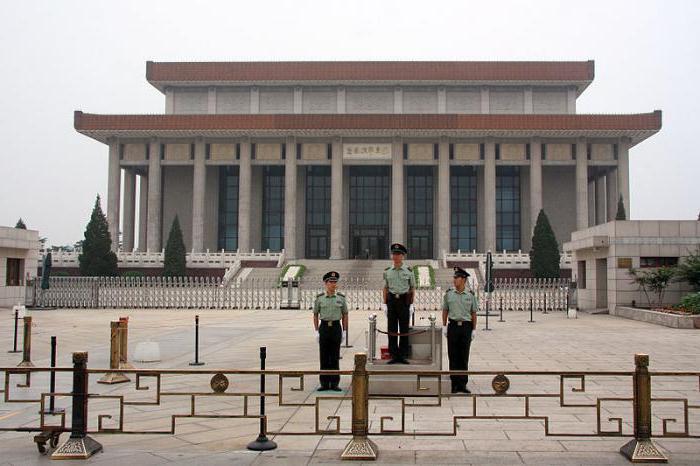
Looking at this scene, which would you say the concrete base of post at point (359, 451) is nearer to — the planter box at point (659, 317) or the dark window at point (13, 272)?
the planter box at point (659, 317)

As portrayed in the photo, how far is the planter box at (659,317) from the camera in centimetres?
2142

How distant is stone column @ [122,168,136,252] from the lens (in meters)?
62.3

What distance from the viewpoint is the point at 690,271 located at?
963 inches

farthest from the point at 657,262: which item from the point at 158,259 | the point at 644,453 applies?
the point at 158,259

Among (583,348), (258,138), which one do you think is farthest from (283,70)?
(583,348)

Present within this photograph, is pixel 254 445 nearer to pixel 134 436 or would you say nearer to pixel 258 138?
pixel 134 436

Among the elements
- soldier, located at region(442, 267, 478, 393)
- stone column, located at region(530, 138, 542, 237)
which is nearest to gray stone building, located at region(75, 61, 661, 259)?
stone column, located at region(530, 138, 542, 237)

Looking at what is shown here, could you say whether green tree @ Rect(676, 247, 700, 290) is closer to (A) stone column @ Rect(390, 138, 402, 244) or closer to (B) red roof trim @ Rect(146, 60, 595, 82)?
(A) stone column @ Rect(390, 138, 402, 244)

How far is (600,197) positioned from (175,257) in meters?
40.7

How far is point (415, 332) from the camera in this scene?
9.98m

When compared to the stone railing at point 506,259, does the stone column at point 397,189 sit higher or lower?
higher

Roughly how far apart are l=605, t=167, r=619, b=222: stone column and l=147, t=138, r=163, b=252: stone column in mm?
40369

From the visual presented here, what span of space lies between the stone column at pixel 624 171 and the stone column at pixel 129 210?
4383 centimetres

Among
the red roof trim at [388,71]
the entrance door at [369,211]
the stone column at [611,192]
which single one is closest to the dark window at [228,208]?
the red roof trim at [388,71]
